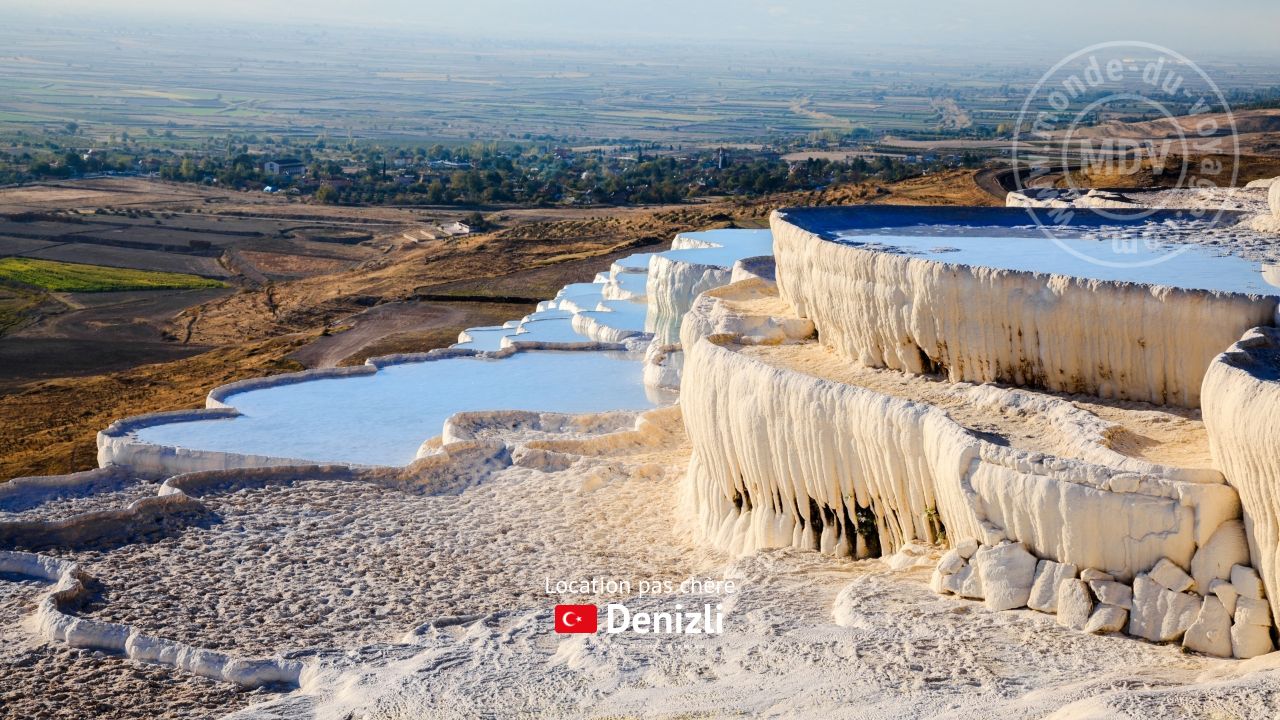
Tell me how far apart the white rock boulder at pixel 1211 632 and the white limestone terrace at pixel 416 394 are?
6615 millimetres

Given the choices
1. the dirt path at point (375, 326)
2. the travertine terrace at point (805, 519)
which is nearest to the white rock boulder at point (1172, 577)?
the travertine terrace at point (805, 519)

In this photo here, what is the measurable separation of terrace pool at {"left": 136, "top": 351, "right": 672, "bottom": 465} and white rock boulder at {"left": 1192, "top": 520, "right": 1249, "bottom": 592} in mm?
6551

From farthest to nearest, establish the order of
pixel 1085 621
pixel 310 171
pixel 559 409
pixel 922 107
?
pixel 922 107 < pixel 310 171 < pixel 559 409 < pixel 1085 621

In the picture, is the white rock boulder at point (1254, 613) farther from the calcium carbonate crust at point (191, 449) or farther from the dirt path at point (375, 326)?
the dirt path at point (375, 326)

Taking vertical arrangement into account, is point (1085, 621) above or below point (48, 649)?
above

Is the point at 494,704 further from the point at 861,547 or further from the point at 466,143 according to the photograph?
the point at 466,143

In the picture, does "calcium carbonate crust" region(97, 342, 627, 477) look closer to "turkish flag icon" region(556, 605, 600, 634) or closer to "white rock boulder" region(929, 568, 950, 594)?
"turkish flag icon" region(556, 605, 600, 634)

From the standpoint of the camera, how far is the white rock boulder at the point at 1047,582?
6.11 metres

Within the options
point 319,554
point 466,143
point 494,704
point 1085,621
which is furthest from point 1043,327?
point 466,143

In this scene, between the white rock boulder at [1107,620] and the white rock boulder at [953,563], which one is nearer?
the white rock boulder at [1107,620]

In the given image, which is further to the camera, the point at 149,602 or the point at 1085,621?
the point at 149,602

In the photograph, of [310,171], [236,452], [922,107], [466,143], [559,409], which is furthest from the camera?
[922,107]

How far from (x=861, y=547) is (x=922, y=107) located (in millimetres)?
116452

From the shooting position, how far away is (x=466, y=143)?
96500 millimetres
